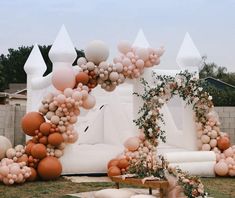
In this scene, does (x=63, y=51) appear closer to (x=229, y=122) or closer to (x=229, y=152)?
(x=229, y=152)

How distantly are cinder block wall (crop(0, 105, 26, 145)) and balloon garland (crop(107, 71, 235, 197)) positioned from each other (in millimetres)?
4218

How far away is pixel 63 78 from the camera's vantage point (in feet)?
31.9

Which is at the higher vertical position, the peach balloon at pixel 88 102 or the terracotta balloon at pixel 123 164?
the peach balloon at pixel 88 102

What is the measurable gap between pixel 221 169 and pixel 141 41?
3.69 metres

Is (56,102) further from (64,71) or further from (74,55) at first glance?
(74,55)

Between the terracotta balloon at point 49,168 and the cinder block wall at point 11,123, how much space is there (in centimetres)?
394

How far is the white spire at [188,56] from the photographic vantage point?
11.4 m

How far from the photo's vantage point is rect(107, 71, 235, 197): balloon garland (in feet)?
32.9

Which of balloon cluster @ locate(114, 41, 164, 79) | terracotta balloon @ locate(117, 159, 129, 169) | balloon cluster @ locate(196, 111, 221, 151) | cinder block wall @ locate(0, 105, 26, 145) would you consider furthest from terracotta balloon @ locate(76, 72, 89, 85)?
cinder block wall @ locate(0, 105, 26, 145)

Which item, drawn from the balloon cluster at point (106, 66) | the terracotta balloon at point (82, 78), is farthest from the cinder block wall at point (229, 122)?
the terracotta balloon at point (82, 78)

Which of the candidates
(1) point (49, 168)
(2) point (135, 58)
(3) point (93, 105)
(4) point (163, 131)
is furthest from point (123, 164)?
(2) point (135, 58)

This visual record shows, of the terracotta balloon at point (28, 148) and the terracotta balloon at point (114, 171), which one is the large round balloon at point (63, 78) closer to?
the terracotta balloon at point (28, 148)

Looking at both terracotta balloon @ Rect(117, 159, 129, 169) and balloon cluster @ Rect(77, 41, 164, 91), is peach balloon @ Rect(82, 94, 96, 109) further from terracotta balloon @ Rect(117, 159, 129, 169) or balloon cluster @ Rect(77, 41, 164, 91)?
terracotta balloon @ Rect(117, 159, 129, 169)

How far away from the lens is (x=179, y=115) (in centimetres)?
1354
